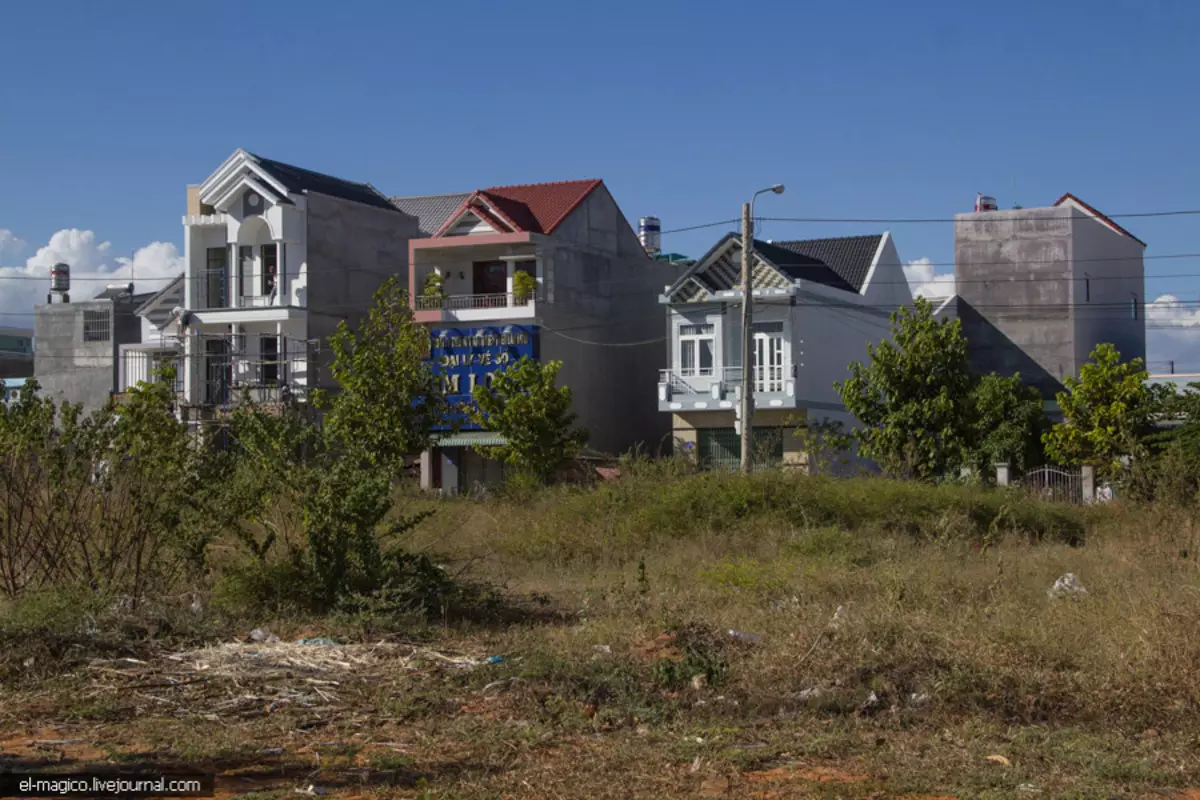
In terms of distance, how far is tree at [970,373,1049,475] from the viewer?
29.7 meters

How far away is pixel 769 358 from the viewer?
3456 cm

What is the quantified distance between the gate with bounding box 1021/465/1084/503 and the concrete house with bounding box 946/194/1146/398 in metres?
10.4

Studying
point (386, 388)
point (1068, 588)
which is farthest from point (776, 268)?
point (1068, 588)

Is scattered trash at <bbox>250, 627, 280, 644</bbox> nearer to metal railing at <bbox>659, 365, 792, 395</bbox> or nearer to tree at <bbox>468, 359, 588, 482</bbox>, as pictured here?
tree at <bbox>468, 359, 588, 482</bbox>

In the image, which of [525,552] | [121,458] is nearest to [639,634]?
[121,458]

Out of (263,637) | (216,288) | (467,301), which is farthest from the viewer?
(216,288)

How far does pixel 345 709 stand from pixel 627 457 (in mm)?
15074

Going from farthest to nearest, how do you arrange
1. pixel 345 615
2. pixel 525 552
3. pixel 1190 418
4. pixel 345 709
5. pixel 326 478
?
pixel 1190 418
pixel 525 552
pixel 326 478
pixel 345 615
pixel 345 709

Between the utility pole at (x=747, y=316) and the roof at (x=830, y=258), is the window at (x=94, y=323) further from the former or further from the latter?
the utility pole at (x=747, y=316)

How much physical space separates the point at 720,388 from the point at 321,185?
559 inches

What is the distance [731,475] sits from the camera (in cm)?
2206

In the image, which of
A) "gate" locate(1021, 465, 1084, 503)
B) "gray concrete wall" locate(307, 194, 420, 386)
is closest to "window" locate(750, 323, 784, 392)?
"gate" locate(1021, 465, 1084, 503)

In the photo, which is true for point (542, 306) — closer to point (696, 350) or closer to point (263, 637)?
point (696, 350)

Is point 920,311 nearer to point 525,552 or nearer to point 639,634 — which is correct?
point 525,552
